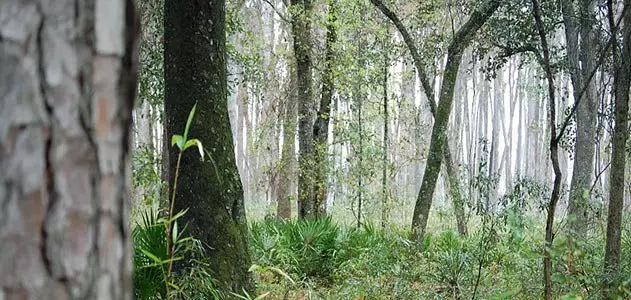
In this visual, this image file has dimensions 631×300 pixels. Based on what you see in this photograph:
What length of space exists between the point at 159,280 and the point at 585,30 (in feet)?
26.2

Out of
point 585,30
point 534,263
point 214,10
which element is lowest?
point 534,263

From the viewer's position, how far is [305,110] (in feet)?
38.8

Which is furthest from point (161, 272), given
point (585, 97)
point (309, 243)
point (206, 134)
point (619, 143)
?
point (585, 97)

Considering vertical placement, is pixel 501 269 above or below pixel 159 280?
below

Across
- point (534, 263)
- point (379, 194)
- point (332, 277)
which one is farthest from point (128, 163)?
point (379, 194)

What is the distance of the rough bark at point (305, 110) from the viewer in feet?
38.1

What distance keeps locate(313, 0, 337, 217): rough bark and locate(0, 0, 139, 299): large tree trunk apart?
10784mm

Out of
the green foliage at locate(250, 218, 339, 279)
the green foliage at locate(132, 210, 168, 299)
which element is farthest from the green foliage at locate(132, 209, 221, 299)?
the green foliage at locate(250, 218, 339, 279)

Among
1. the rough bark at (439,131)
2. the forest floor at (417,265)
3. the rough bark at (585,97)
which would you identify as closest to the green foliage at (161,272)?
the forest floor at (417,265)

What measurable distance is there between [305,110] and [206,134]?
7.24m

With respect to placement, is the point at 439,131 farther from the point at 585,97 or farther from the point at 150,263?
the point at 150,263

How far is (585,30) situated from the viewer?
9305mm

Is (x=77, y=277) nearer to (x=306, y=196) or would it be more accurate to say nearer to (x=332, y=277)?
(x=332, y=277)

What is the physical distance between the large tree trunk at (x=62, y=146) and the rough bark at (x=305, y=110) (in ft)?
35.1
